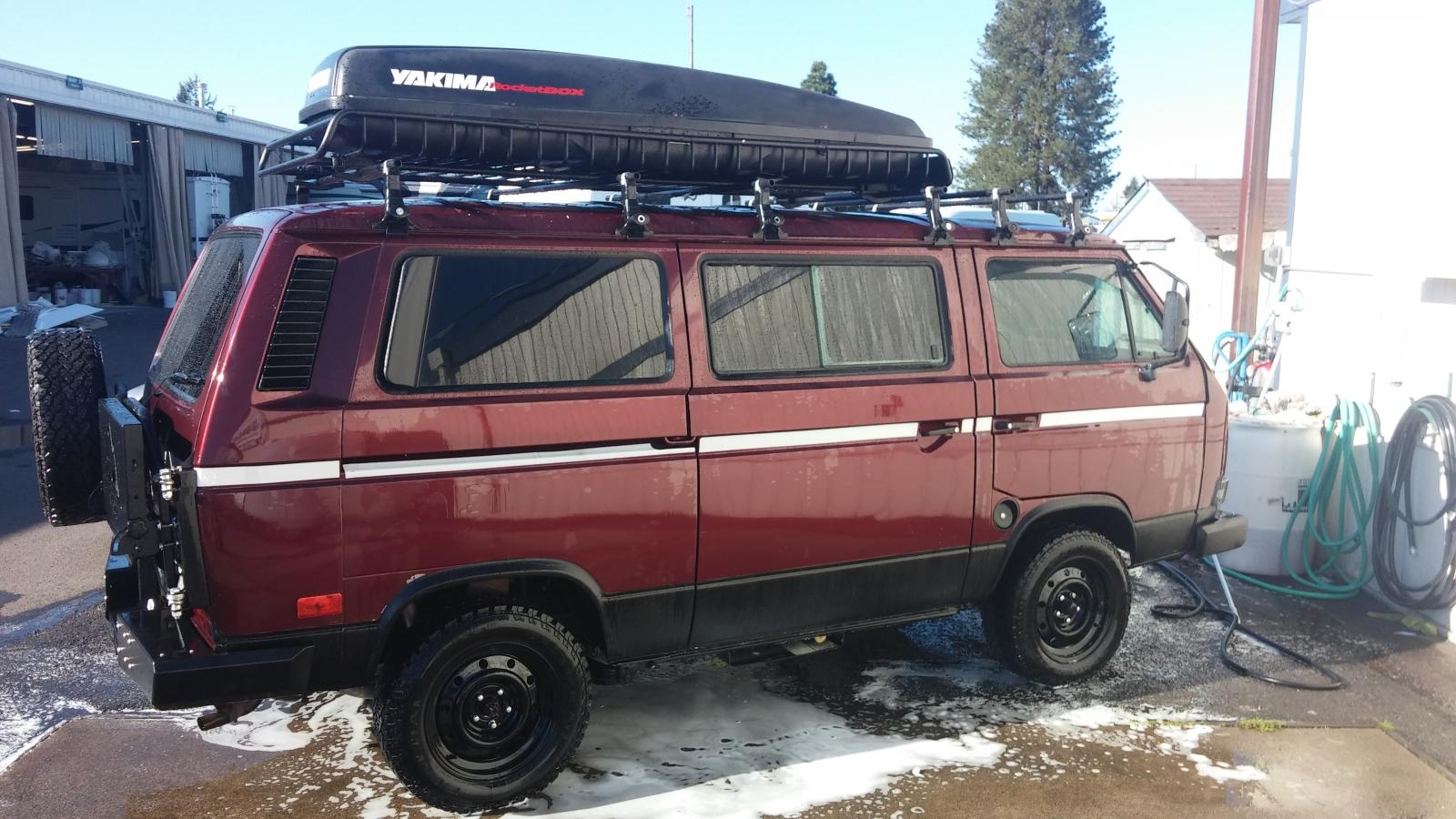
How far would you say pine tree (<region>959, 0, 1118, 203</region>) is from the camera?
48.3 metres

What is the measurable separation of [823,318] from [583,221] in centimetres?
110

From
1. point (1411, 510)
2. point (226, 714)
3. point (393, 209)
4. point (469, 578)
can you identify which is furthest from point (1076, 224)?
point (226, 714)

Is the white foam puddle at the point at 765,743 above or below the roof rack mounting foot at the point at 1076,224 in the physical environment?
below

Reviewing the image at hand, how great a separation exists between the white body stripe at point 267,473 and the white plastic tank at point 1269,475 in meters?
5.65

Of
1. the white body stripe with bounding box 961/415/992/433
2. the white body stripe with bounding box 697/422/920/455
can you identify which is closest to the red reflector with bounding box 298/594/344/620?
the white body stripe with bounding box 697/422/920/455

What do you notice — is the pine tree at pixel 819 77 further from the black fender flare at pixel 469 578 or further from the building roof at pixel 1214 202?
the black fender flare at pixel 469 578

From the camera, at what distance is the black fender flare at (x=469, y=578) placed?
12.4ft

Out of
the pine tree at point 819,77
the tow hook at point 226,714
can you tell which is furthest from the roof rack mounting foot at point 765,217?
the pine tree at point 819,77

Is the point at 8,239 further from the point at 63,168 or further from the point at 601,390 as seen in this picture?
the point at 601,390

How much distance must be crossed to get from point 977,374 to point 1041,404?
0.38 meters

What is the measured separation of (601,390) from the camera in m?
4.10

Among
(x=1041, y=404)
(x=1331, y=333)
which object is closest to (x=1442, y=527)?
(x=1331, y=333)

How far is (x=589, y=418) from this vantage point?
405 cm

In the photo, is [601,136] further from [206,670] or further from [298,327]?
[206,670]
